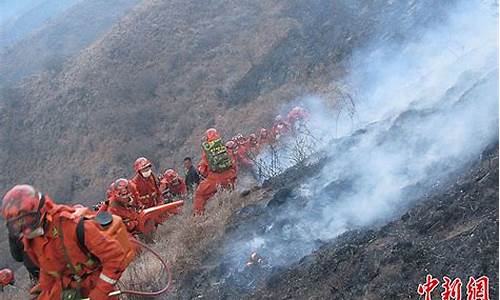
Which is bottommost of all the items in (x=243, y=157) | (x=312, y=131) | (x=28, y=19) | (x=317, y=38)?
(x=317, y=38)

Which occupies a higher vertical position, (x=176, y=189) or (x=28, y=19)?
(x=28, y=19)

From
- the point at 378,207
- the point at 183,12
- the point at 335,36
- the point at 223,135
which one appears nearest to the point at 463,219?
the point at 378,207

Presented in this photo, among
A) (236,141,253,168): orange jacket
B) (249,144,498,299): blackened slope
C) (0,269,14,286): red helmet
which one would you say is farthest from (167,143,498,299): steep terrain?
(236,141,253,168): orange jacket

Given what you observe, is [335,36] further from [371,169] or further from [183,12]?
[371,169]

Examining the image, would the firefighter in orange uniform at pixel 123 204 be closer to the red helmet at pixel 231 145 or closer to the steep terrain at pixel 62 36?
the red helmet at pixel 231 145

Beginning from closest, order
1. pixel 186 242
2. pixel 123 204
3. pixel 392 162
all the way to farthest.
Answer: pixel 392 162
pixel 186 242
pixel 123 204

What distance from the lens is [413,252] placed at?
4.35 m

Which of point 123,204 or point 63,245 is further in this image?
point 123,204

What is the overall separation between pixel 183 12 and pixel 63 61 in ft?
27.7

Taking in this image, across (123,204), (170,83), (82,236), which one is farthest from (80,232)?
(170,83)

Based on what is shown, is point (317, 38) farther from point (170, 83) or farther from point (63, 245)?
point (63, 245)

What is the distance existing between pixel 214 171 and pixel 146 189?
1137mm

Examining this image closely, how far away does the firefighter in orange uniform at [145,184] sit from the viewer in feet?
31.0

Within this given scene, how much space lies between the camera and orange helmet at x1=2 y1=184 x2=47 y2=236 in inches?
149
